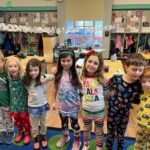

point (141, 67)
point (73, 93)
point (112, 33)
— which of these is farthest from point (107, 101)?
point (112, 33)

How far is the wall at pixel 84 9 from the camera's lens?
258 inches

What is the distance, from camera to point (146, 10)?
6395 millimetres

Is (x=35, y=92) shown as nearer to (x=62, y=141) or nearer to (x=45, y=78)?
(x=45, y=78)

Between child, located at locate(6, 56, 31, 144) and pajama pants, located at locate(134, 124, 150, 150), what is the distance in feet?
3.94

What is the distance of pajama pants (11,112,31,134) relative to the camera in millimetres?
2148

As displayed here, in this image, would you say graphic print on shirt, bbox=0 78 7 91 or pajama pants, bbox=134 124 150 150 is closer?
pajama pants, bbox=134 124 150 150

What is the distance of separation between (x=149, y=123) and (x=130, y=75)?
0.43 meters

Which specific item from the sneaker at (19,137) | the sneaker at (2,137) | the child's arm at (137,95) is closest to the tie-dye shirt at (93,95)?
the child's arm at (137,95)

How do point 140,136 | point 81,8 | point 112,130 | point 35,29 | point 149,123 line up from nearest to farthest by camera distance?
point 149,123 < point 140,136 < point 112,130 < point 35,29 < point 81,8

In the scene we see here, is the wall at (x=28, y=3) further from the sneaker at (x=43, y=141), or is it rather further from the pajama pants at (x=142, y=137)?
the pajama pants at (x=142, y=137)

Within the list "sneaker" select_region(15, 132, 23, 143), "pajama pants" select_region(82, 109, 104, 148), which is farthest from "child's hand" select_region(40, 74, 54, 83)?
"sneaker" select_region(15, 132, 23, 143)

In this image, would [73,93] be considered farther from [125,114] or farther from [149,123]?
[149,123]

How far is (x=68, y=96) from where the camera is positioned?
196 cm

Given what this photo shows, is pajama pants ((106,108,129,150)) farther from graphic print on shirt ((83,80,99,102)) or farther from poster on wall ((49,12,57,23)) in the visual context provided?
poster on wall ((49,12,57,23))
